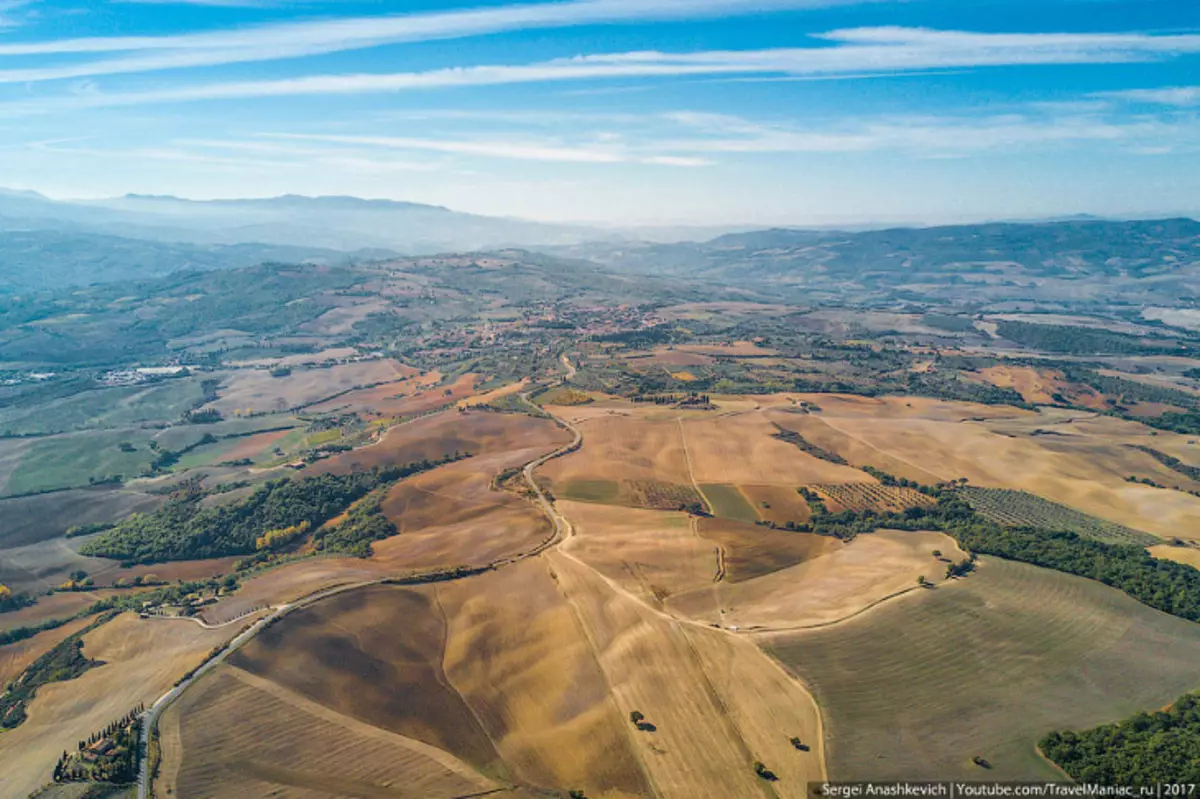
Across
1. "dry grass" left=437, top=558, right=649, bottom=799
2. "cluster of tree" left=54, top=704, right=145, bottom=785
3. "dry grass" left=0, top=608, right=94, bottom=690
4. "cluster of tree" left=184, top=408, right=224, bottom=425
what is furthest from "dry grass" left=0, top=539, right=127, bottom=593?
"cluster of tree" left=184, top=408, right=224, bottom=425

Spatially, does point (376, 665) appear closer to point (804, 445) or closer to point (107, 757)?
point (107, 757)

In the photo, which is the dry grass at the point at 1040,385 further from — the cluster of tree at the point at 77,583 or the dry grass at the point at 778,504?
the cluster of tree at the point at 77,583

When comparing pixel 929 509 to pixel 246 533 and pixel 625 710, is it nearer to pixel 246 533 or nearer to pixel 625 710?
pixel 625 710

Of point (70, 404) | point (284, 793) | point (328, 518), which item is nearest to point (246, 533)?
point (328, 518)

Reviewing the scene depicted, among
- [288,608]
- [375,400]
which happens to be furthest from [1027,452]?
[375,400]

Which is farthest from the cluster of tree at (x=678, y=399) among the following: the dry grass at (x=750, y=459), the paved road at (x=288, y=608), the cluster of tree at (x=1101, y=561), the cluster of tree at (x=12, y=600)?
the cluster of tree at (x=12, y=600)
